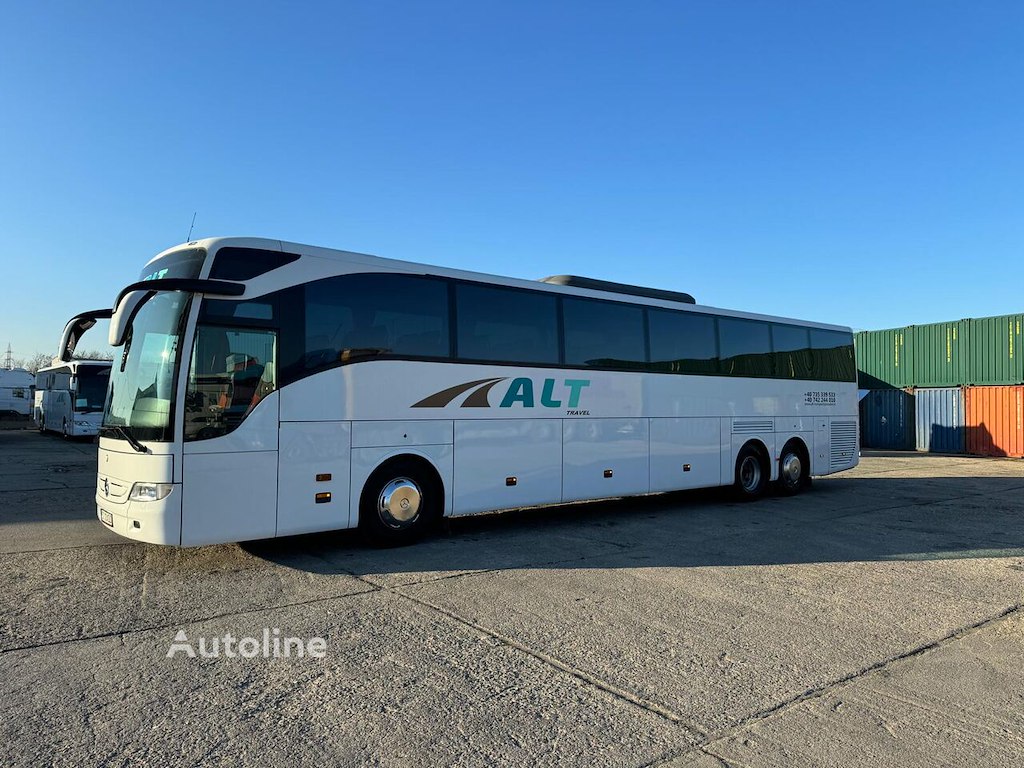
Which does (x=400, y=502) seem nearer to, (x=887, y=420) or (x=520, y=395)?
(x=520, y=395)

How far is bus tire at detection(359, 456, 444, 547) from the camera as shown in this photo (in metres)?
8.00

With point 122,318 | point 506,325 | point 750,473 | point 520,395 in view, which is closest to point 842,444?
point 750,473

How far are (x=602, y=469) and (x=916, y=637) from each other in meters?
5.52

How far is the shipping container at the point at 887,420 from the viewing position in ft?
97.8

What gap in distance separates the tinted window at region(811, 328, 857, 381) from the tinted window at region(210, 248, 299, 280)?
1116 cm

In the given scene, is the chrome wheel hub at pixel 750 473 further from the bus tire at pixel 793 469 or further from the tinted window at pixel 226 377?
the tinted window at pixel 226 377

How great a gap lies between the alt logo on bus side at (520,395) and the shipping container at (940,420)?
23845 mm

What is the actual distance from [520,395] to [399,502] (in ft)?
7.29

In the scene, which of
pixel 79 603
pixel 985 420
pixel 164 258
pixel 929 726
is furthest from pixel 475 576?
pixel 985 420

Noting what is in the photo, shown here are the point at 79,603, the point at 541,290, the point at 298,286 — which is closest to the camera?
the point at 79,603

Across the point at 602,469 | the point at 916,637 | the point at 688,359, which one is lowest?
the point at 916,637

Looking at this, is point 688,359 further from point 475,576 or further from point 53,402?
point 53,402

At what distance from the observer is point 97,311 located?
8102 millimetres

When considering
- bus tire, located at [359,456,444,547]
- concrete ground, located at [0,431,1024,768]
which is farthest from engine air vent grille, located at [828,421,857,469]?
bus tire, located at [359,456,444,547]
